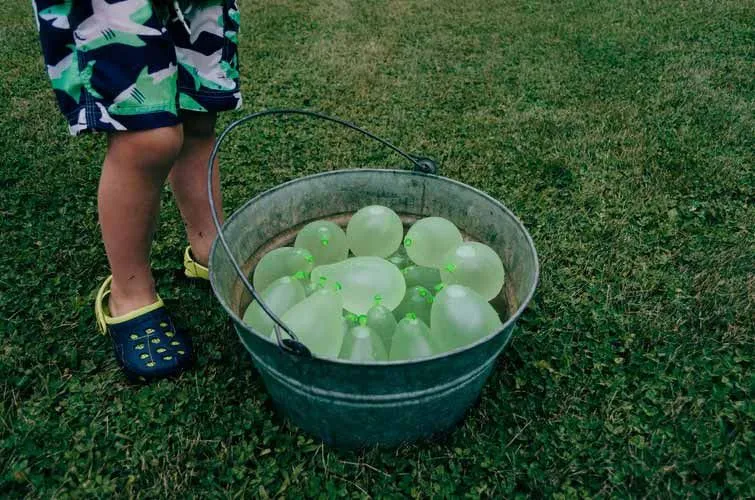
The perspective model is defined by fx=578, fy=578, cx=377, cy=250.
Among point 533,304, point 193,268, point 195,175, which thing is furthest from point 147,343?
point 533,304

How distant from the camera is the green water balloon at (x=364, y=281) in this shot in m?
1.41

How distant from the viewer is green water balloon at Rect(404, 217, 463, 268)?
1555 mm

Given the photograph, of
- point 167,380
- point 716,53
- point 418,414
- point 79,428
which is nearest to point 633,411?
point 418,414

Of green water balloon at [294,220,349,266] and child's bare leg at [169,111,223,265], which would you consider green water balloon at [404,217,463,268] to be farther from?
child's bare leg at [169,111,223,265]

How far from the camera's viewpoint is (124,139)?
1.24m

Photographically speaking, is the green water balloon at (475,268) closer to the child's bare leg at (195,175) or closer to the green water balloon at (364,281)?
the green water balloon at (364,281)

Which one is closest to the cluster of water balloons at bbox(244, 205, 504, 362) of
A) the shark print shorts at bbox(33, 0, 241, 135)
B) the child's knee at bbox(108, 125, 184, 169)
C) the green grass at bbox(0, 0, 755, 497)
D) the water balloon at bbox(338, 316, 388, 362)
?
the water balloon at bbox(338, 316, 388, 362)

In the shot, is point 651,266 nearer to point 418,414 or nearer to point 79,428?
point 418,414

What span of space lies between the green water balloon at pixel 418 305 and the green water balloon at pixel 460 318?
170 mm

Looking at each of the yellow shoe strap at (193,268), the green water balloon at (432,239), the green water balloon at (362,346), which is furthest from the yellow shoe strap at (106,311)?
the green water balloon at (432,239)

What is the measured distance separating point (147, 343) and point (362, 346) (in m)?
0.63

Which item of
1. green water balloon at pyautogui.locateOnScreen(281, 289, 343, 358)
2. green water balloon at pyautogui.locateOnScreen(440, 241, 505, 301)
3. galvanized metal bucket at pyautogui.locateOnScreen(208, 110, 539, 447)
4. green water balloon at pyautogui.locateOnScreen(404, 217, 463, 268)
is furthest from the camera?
green water balloon at pyautogui.locateOnScreen(404, 217, 463, 268)

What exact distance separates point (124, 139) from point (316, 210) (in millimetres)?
608

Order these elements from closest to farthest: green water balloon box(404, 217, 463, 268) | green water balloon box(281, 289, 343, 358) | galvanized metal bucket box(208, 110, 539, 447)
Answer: galvanized metal bucket box(208, 110, 539, 447), green water balloon box(281, 289, 343, 358), green water balloon box(404, 217, 463, 268)
